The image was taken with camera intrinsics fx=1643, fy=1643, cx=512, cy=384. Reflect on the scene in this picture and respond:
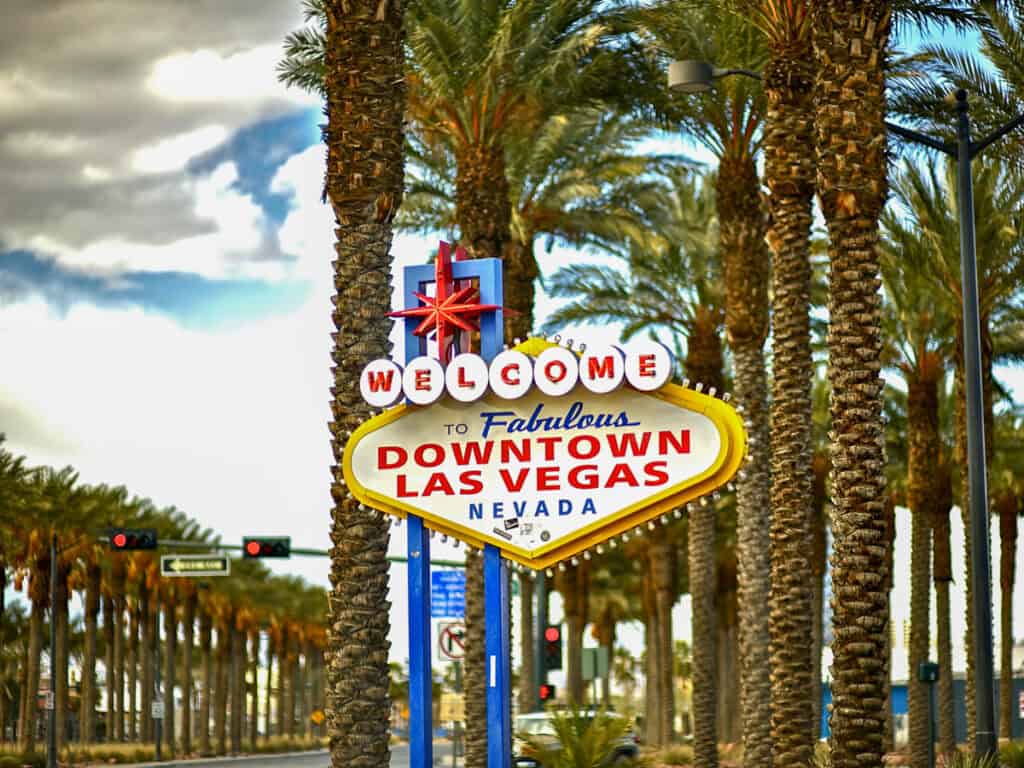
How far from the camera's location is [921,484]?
156 feet

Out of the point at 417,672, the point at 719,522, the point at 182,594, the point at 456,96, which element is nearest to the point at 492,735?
the point at 417,672

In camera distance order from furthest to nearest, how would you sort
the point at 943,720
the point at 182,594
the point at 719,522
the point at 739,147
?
the point at 182,594
the point at 719,522
the point at 943,720
the point at 739,147

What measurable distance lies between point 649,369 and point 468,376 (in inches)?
86.2

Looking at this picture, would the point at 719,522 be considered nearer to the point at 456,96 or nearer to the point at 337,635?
the point at 456,96

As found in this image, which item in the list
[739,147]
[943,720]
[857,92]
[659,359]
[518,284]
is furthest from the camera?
[943,720]

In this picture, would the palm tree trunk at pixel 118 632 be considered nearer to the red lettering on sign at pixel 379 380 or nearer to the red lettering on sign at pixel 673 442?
the red lettering on sign at pixel 379 380

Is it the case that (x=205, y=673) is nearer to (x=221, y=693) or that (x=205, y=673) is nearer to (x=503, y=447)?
(x=221, y=693)

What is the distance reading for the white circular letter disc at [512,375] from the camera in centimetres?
1908

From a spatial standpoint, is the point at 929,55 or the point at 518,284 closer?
the point at 929,55

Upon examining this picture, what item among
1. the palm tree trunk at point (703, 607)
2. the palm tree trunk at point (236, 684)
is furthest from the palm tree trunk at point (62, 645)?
the palm tree trunk at point (703, 607)

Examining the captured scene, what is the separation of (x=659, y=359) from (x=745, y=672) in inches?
532

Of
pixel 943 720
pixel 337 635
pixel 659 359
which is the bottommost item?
pixel 943 720

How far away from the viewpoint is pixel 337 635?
1980 centimetres

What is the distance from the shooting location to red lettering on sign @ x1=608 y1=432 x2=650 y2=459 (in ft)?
61.8
